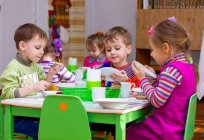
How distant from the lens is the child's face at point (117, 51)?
275 cm

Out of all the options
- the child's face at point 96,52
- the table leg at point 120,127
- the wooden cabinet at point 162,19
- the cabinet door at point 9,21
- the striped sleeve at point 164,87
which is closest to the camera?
the table leg at point 120,127

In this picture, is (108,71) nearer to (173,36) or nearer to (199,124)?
(173,36)

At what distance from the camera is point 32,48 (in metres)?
2.51

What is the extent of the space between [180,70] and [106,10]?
13.8 ft

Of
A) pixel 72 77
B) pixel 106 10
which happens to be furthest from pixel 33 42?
pixel 106 10

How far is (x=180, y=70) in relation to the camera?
2.05 metres

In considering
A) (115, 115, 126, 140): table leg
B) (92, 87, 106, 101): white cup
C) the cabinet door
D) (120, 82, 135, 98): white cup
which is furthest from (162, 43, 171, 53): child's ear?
the cabinet door

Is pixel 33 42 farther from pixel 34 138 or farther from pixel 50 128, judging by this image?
pixel 50 128

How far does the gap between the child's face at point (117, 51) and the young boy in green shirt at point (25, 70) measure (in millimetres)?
392

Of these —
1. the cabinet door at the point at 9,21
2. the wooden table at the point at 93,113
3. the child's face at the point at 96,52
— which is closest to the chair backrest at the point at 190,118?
the wooden table at the point at 93,113

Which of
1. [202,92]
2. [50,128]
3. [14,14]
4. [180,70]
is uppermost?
[14,14]

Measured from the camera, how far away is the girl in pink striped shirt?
2.04m

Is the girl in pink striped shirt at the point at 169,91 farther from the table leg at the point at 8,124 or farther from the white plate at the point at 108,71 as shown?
the table leg at the point at 8,124

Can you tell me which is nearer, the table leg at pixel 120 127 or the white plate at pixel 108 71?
the table leg at pixel 120 127
